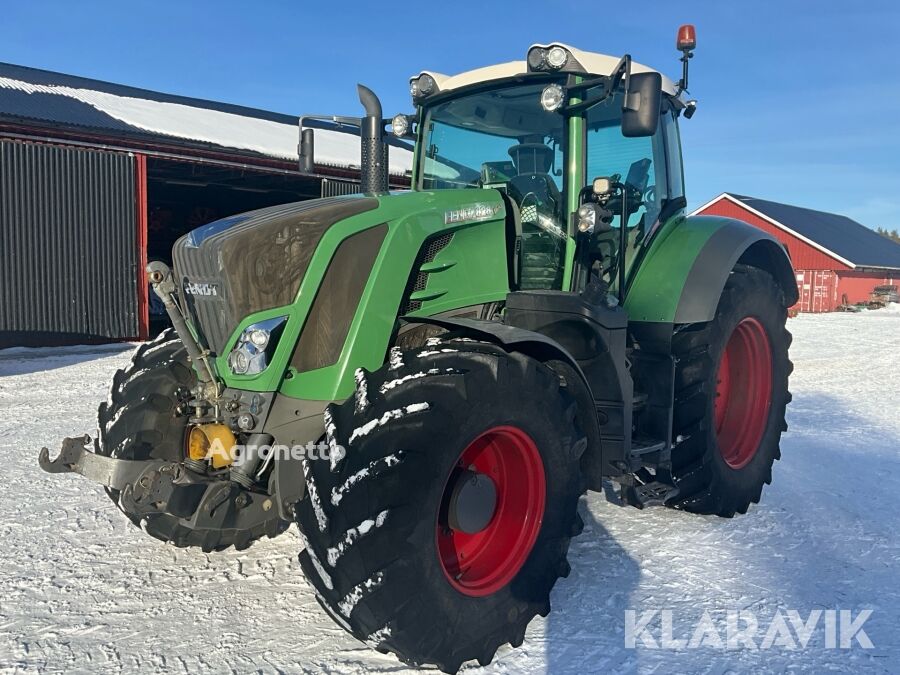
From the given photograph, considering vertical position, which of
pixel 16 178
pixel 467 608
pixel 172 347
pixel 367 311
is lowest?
pixel 467 608

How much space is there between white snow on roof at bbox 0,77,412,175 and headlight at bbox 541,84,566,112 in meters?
10.2

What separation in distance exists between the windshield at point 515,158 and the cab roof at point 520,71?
84 mm

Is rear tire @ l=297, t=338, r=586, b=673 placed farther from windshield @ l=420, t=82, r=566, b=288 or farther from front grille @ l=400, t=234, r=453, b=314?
windshield @ l=420, t=82, r=566, b=288

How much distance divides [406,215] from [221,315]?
2.85ft

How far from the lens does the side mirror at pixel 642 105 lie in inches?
129

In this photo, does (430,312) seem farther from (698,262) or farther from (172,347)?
(698,262)

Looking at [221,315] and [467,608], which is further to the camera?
[221,315]

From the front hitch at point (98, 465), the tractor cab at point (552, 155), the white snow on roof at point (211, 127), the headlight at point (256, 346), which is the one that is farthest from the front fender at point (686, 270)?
the white snow on roof at point (211, 127)

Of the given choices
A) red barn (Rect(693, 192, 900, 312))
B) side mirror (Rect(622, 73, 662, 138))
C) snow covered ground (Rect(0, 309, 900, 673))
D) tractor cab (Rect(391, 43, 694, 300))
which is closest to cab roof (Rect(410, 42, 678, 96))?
tractor cab (Rect(391, 43, 694, 300))

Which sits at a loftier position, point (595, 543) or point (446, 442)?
point (446, 442)

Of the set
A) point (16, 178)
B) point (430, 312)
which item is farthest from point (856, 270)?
point (430, 312)

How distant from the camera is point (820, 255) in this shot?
3294 centimetres

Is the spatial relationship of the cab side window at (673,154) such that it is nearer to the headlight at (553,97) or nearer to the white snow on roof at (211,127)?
the headlight at (553,97)

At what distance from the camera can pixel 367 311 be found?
297cm
